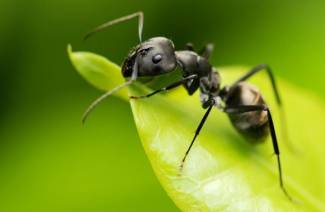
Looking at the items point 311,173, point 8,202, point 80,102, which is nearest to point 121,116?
point 80,102

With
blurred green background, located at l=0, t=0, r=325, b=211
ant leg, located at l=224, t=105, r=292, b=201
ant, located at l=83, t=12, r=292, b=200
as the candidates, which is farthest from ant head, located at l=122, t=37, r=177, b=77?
blurred green background, located at l=0, t=0, r=325, b=211

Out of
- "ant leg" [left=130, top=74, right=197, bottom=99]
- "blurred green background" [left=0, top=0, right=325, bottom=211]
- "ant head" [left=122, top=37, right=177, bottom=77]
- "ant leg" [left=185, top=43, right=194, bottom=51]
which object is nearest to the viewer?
"ant leg" [left=130, top=74, right=197, bottom=99]

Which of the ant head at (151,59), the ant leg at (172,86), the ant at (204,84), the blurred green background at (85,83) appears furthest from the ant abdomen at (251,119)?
the blurred green background at (85,83)

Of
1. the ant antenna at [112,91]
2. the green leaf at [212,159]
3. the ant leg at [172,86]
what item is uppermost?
the ant antenna at [112,91]

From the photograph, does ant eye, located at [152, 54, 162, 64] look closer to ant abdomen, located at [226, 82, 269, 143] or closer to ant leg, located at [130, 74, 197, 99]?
ant leg, located at [130, 74, 197, 99]

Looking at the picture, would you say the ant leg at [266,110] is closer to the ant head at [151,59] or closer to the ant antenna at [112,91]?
the ant head at [151,59]

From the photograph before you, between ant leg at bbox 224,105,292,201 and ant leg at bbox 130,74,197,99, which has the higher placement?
ant leg at bbox 130,74,197,99

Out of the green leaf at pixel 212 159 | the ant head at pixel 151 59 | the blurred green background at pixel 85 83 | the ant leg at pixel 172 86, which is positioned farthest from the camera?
the blurred green background at pixel 85 83
